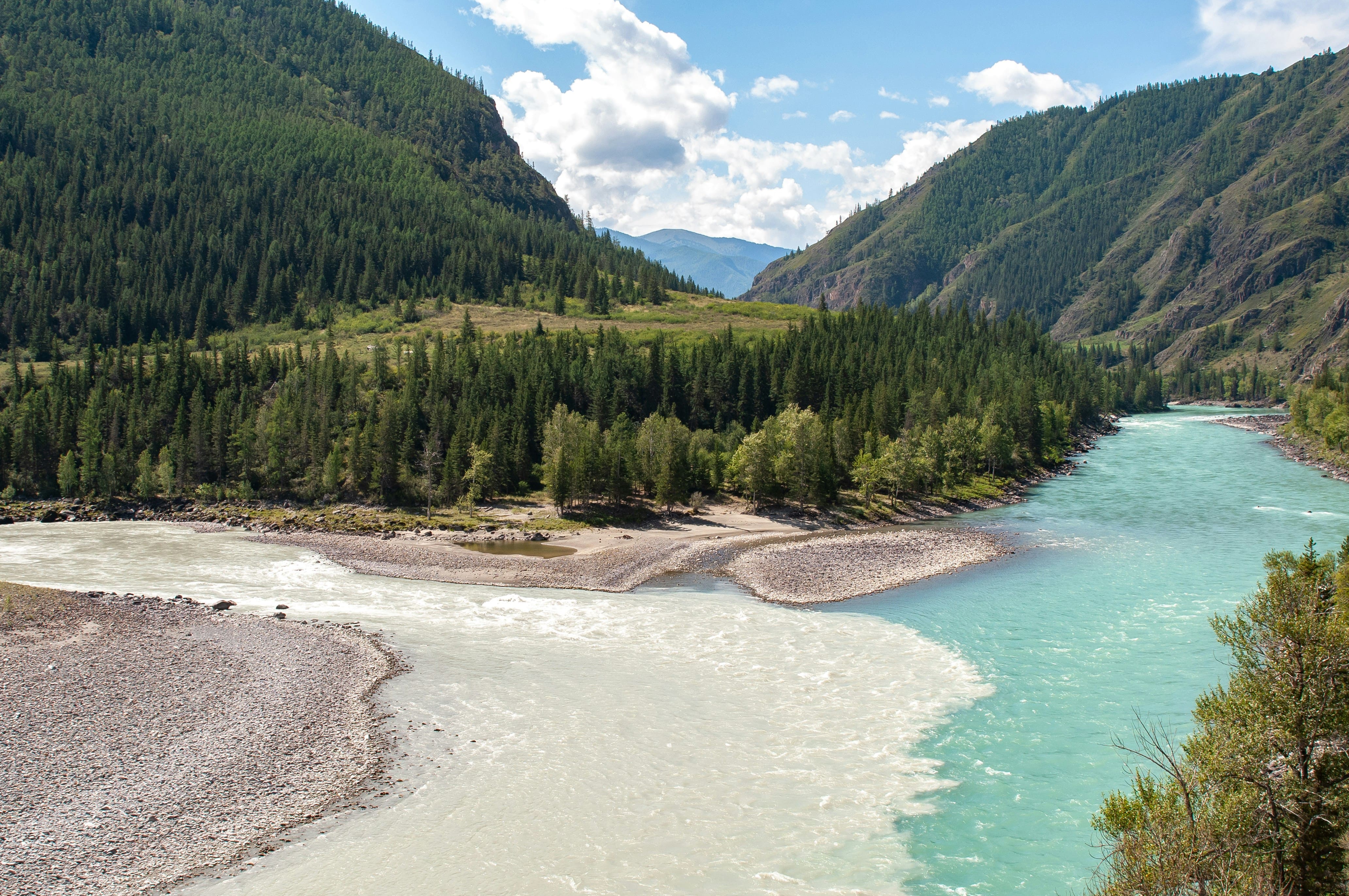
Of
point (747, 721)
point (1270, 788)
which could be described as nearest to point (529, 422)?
point (747, 721)

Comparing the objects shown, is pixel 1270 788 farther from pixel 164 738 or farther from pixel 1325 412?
pixel 1325 412

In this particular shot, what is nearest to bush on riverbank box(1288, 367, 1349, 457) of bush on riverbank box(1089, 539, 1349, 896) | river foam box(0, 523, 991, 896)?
river foam box(0, 523, 991, 896)

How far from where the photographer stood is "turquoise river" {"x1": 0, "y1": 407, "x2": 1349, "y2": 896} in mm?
23312

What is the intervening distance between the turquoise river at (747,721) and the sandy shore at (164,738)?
2.03 meters

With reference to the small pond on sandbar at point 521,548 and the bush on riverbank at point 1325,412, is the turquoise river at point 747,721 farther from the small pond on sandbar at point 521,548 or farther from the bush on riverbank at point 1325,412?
the bush on riverbank at point 1325,412

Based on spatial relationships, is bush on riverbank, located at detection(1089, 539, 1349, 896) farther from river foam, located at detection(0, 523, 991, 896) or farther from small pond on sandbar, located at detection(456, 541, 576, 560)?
small pond on sandbar, located at detection(456, 541, 576, 560)

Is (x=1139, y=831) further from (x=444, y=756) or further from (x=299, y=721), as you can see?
(x=299, y=721)

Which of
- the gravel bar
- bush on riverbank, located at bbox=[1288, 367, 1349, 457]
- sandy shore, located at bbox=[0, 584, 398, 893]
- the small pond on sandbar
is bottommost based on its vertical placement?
the small pond on sandbar

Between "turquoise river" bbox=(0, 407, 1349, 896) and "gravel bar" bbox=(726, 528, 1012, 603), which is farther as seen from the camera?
"gravel bar" bbox=(726, 528, 1012, 603)

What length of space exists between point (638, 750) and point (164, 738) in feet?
63.1

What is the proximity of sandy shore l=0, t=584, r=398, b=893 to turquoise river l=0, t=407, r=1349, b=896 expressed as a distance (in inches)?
79.8

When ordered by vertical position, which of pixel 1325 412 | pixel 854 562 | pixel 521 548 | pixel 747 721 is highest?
pixel 1325 412

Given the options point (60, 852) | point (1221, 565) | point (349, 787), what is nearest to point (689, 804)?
point (349, 787)

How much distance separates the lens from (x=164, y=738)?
99.2 feet
